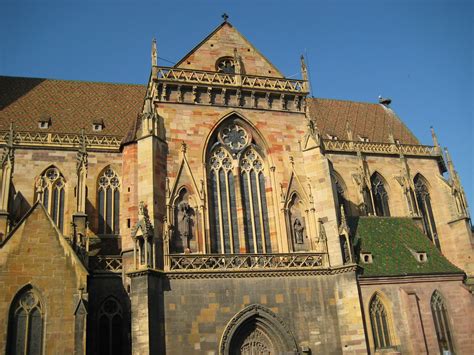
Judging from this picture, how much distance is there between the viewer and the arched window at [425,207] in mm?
29750

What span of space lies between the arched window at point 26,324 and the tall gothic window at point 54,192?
8.07 m

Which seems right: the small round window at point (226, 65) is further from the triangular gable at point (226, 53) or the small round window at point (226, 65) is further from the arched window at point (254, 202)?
the arched window at point (254, 202)

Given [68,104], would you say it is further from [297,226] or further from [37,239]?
[297,226]

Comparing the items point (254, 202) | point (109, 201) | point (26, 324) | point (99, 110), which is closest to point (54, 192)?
point (109, 201)

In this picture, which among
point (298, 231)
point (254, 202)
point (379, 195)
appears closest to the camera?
point (298, 231)

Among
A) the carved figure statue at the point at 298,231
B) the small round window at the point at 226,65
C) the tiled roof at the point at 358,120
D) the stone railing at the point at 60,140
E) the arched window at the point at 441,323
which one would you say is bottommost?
the arched window at the point at 441,323

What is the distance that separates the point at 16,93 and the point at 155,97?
42.9 feet

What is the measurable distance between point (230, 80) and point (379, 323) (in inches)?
467

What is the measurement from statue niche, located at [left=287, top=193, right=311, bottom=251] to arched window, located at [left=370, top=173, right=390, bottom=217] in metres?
9.42

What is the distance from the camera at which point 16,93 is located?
30.4 meters

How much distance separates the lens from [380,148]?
31312mm

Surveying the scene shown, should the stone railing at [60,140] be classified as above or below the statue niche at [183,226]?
above

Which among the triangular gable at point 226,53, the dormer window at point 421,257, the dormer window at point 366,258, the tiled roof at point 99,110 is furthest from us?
the tiled roof at point 99,110

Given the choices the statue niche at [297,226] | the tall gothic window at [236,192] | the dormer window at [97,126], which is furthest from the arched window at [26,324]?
the dormer window at [97,126]
